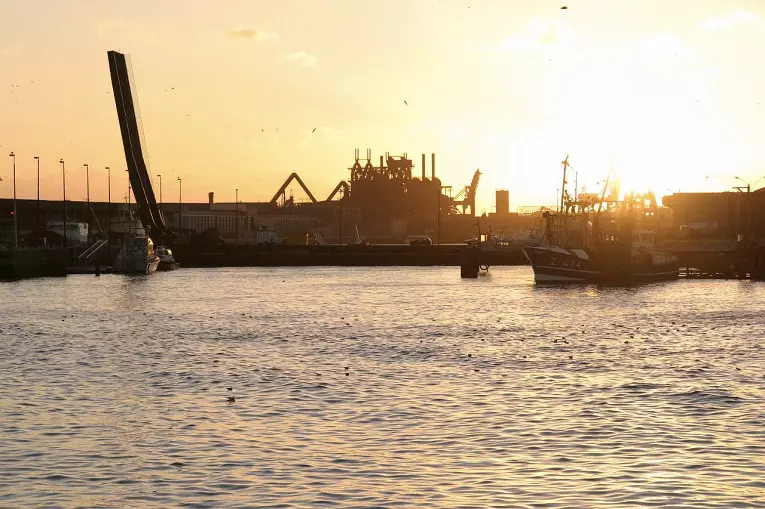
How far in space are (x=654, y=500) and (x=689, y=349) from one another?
27.1 metres

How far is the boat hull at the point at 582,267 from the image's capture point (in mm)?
110688

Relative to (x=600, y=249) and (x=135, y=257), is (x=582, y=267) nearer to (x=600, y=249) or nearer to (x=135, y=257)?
(x=600, y=249)

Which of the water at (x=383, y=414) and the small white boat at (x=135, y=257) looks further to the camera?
the small white boat at (x=135, y=257)

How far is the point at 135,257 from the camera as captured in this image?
13212 cm

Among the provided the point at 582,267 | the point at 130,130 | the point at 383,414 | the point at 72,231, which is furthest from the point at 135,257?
the point at 383,414

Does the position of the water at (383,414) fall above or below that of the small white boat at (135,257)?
below

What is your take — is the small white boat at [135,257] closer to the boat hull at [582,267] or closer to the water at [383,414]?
the boat hull at [582,267]

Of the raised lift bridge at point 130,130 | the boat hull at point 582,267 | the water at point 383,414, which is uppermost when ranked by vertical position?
the raised lift bridge at point 130,130

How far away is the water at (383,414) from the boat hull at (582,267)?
173ft

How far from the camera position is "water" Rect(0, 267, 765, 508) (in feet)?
57.0

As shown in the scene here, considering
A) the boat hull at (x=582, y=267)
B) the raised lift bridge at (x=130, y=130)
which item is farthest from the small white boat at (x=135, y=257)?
the boat hull at (x=582, y=267)

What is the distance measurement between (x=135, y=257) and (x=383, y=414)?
4381 inches

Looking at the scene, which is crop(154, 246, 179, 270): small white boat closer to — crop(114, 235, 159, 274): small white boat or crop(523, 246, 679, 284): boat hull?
crop(114, 235, 159, 274): small white boat

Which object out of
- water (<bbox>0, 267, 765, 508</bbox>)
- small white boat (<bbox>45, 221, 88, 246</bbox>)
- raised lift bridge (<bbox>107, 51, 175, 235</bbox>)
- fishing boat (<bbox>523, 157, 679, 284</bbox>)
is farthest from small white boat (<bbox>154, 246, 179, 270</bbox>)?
water (<bbox>0, 267, 765, 508</bbox>)
